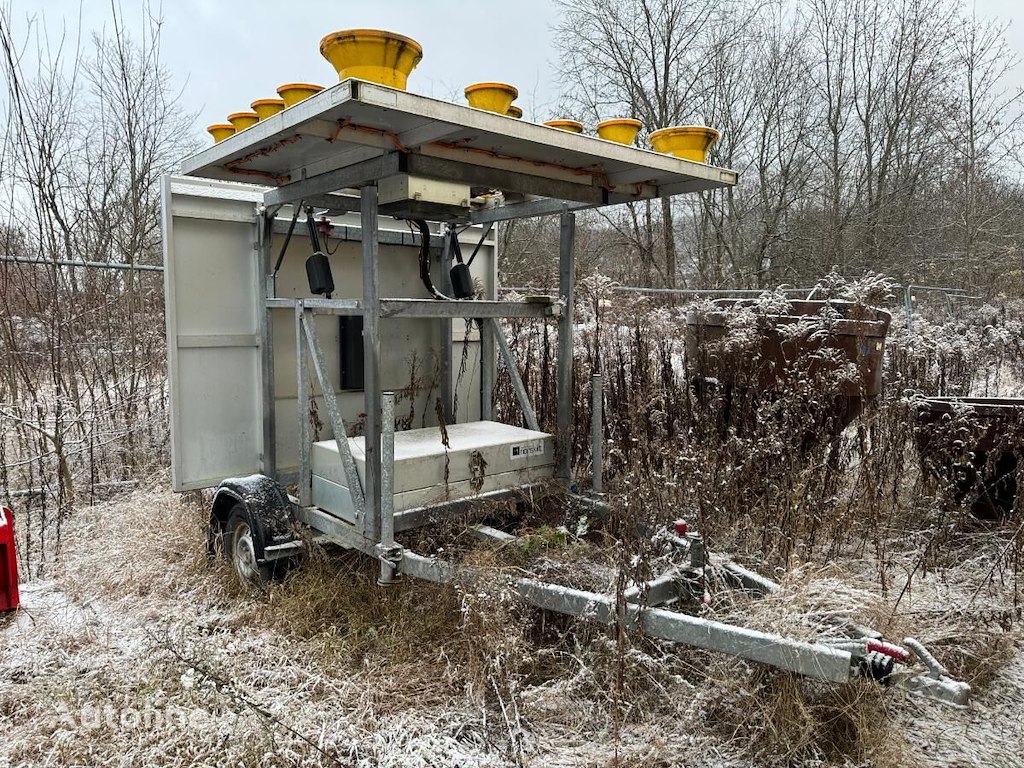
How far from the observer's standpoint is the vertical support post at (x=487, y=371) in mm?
4935

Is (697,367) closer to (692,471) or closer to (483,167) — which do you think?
(692,471)

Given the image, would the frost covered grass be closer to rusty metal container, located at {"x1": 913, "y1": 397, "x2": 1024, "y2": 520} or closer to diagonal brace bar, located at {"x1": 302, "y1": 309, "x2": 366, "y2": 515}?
rusty metal container, located at {"x1": 913, "y1": 397, "x2": 1024, "y2": 520}

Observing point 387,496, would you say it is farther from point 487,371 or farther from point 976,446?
point 976,446

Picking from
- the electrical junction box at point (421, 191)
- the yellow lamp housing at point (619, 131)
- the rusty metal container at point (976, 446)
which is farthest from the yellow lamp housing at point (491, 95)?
the rusty metal container at point (976, 446)

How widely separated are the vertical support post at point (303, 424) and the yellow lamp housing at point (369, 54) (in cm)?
136

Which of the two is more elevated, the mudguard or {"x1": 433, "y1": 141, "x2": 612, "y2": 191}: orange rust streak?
{"x1": 433, "y1": 141, "x2": 612, "y2": 191}: orange rust streak

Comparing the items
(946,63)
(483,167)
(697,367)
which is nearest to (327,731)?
(483,167)

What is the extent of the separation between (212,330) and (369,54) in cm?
203

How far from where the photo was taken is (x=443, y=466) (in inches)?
139

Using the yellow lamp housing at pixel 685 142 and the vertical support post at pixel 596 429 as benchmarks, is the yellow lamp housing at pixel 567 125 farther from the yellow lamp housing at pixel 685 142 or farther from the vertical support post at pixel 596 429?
the vertical support post at pixel 596 429

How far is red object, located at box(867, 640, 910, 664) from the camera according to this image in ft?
6.99

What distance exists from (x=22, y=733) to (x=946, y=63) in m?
21.6

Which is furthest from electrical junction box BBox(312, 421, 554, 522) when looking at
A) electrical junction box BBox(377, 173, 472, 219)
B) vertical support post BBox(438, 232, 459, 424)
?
electrical junction box BBox(377, 173, 472, 219)

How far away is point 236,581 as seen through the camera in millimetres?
3895
